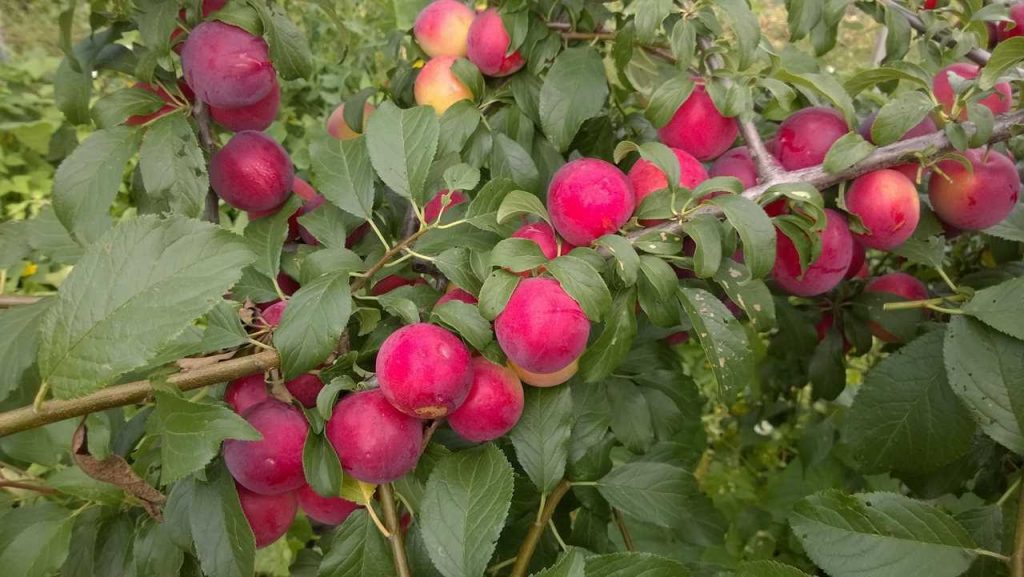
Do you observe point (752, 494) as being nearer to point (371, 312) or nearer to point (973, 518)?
point (973, 518)

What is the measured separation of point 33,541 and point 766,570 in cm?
83

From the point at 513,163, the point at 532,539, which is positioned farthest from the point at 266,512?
the point at 513,163

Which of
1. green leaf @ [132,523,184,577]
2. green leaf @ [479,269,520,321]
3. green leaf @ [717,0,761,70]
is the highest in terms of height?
green leaf @ [717,0,761,70]

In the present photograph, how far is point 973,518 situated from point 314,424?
0.78 meters

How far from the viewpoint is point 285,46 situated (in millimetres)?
908

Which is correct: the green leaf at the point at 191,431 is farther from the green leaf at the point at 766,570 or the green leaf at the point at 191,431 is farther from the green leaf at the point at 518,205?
the green leaf at the point at 766,570

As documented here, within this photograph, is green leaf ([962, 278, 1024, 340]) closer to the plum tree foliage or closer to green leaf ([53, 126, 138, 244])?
the plum tree foliage

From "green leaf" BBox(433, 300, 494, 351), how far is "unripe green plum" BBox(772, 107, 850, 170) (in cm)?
44

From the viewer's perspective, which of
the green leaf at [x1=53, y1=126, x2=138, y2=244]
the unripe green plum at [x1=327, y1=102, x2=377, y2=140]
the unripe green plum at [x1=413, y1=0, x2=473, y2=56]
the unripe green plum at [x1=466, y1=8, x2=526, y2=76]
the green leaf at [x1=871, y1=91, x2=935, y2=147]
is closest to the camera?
the green leaf at [x1=871, y1=91, x2=935, y2=147]

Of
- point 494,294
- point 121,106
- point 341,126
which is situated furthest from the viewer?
point 341,126

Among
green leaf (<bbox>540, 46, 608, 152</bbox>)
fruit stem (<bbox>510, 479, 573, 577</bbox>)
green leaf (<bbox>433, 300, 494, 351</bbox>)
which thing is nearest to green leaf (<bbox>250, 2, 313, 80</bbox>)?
green leaf (<bbox>540, 46, 608, 152</bbox>)

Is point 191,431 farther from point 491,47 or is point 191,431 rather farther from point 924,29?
point 924,29

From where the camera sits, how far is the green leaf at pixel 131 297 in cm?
56

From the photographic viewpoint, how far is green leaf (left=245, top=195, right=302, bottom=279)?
2.82 feet
